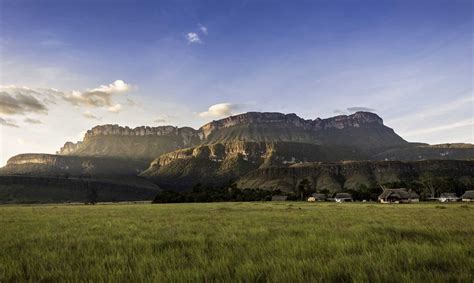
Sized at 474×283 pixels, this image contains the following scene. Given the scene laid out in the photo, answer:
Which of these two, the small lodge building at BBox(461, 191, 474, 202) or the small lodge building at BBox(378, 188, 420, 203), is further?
the small lodge building at BBox(461, 191, 474, 202)

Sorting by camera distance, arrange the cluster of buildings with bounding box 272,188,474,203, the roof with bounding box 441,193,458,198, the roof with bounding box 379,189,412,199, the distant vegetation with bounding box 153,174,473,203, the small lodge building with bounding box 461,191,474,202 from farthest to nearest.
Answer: the roof with bounding box 441,193,458,198, the small lodge building with bounding box 461,191,474,202, the distant vegetation with bounding box 153,174,473,203, the roof with bounding box 379,189,412,199, the cluster of buildings with bounding box 272,188,474,203

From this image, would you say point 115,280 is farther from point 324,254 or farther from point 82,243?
point 82,243

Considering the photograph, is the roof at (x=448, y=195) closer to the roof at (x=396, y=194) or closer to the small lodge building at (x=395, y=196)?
the small lodge building at (x=395, y=196)

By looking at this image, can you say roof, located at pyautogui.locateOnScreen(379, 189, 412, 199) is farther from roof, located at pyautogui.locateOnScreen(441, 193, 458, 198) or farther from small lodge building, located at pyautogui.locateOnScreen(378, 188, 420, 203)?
roof, located at pyautogui.locateOnScreen(441, 193, 458, 198)

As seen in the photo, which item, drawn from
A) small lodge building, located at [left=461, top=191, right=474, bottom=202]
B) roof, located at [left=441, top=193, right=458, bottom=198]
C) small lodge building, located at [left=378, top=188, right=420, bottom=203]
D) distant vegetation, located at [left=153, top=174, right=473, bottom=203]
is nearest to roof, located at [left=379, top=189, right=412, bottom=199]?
small lodge building, located at [left=378, top=188, right=420, bottom=203]

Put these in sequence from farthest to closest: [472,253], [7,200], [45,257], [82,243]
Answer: [7,200], [82,243], [45,257], [472,253]

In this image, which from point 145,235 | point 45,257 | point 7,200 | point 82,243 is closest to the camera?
point 45,257

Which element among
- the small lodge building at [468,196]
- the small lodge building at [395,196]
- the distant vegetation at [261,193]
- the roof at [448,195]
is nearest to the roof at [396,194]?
the small lodge building at [395,196]

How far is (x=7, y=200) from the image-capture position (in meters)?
187

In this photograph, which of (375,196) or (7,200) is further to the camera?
(7,200)

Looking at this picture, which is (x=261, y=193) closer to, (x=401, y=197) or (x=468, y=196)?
(x=401, y=197)

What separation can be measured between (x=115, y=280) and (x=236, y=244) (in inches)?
212

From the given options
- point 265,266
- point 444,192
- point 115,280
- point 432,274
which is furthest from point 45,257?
point 444,192

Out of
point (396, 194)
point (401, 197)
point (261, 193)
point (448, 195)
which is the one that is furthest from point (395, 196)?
point (261, 193)
